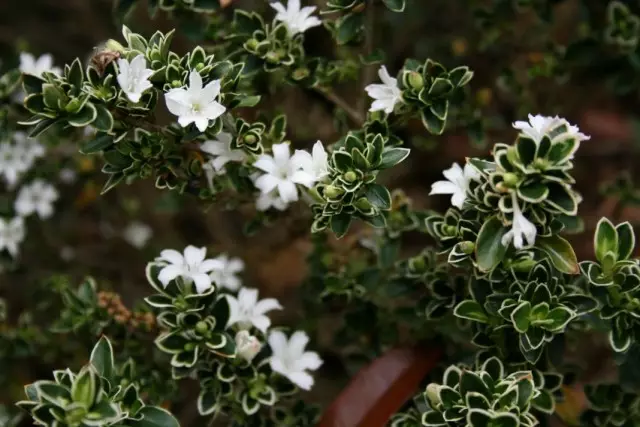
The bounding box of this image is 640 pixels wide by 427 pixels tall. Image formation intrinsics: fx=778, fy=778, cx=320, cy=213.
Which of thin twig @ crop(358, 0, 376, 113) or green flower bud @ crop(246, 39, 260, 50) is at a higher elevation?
green flower bud @ crop(246, 39, 260, 50)

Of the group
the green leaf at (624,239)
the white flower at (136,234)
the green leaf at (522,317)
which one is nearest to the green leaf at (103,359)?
the green leaf at (522,317)

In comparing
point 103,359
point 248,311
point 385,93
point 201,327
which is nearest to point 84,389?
point 103,359

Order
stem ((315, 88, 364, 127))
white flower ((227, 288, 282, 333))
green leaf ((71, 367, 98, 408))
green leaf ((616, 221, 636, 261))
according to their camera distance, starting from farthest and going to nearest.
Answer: stem ((315, 88, 364, 127))
white flower ((227, 288, 282, 333))
green leaf ((616, 221, 636, 261))
green leaf ((71, 367, 98, 408))

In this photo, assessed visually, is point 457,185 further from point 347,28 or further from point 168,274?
point 168,274

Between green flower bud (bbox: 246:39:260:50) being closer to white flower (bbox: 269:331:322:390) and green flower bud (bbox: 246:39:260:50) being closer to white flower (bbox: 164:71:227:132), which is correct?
white flower (bbox: 164:71:227:132)

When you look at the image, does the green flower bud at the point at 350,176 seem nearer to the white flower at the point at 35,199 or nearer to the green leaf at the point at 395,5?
the green leaf at the point at 395,5

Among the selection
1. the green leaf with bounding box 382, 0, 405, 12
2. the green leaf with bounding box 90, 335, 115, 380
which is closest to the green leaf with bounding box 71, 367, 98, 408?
the green leaf with bounding box 90, 335, 115, 380

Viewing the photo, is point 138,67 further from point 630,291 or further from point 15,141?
point 630,291
